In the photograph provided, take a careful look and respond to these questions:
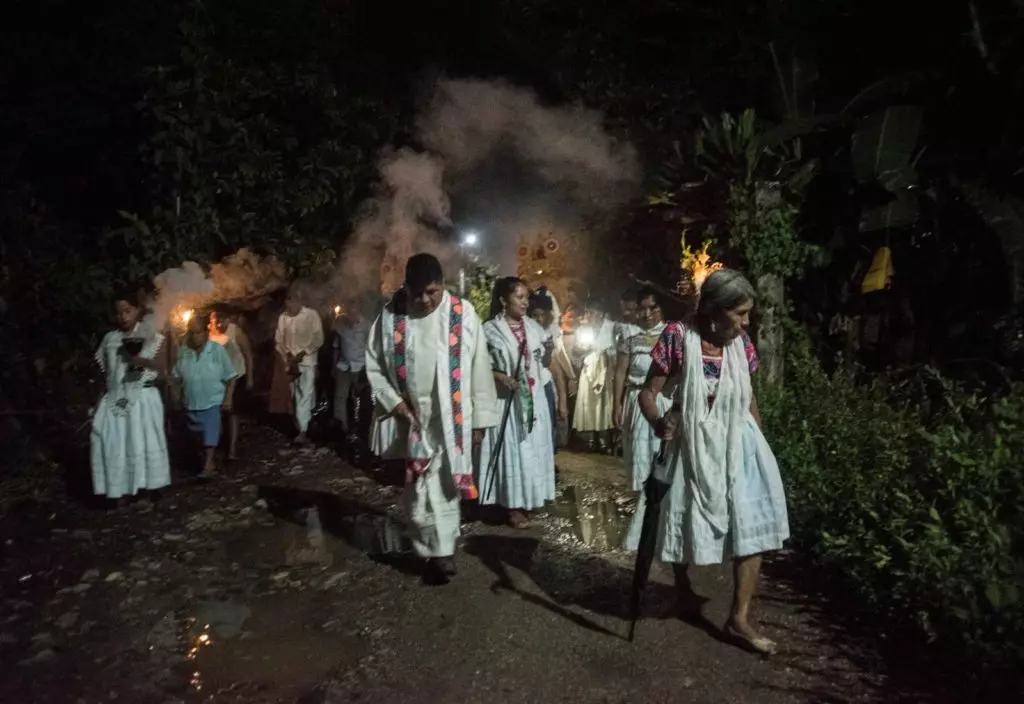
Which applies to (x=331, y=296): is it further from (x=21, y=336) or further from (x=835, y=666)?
(x=835, y=666)

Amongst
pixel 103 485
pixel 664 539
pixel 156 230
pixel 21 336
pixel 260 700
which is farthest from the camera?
pixel 156 230

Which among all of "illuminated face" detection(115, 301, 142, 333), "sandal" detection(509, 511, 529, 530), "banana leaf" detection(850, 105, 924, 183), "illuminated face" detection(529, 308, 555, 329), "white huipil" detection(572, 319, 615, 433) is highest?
"banana leaf" detection(850, 105, 924, 183)

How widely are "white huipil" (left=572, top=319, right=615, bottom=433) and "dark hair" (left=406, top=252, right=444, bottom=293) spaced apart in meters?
4.78

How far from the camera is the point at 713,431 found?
173 inches

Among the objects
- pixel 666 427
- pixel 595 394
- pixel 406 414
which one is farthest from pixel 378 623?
pixel 595 394

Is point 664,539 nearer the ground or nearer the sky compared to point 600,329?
nearer the ground

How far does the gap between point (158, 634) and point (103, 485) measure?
3.24 meters

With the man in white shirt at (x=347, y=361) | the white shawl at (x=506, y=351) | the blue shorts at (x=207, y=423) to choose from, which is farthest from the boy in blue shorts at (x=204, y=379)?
the white shawl at (x=506, y=351)

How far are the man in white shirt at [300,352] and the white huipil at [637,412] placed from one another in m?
4.60

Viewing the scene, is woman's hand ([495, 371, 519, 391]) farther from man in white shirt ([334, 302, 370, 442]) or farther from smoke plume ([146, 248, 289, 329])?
smoke plume ([146, 248, 289, 329])

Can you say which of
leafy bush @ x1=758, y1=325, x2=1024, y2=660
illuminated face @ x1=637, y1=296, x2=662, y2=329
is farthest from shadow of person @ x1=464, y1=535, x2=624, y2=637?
illuminated face @ x1=637, y1=296, x2=662, y2=329

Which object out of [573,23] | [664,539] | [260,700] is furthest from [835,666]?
[573,23]

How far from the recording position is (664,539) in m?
4.54

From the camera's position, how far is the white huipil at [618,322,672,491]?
6992 mm
